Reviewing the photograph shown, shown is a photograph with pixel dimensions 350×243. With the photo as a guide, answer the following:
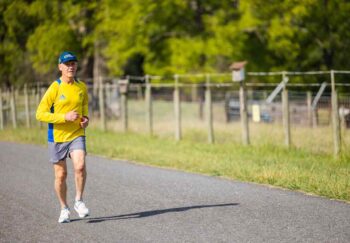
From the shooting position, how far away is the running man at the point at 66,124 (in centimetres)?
793

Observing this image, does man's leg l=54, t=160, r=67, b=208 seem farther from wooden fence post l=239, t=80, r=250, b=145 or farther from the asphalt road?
wooden fence post l=239, t=80, r=250, b=145

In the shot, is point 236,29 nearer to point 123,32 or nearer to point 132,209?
point 123,32

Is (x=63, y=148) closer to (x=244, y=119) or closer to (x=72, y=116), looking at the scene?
(x=72, y=116)

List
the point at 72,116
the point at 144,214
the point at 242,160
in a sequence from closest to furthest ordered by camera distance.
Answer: the point at 72,116 → the point at 144,214 → the point at 242,160

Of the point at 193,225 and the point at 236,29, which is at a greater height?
the point at 236,29

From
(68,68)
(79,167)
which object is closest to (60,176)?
(79,167)

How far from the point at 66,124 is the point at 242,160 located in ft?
21.1

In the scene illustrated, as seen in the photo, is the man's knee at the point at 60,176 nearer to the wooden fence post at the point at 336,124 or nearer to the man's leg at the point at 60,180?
the man's leg at the point at 60,180

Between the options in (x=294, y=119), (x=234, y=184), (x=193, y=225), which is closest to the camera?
(x=193, y=225)

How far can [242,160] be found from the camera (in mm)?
13898

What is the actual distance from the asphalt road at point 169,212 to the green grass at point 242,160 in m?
0.52

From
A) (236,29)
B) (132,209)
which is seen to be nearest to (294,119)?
(236,29)

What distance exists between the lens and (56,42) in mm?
34375

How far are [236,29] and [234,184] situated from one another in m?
20.5
